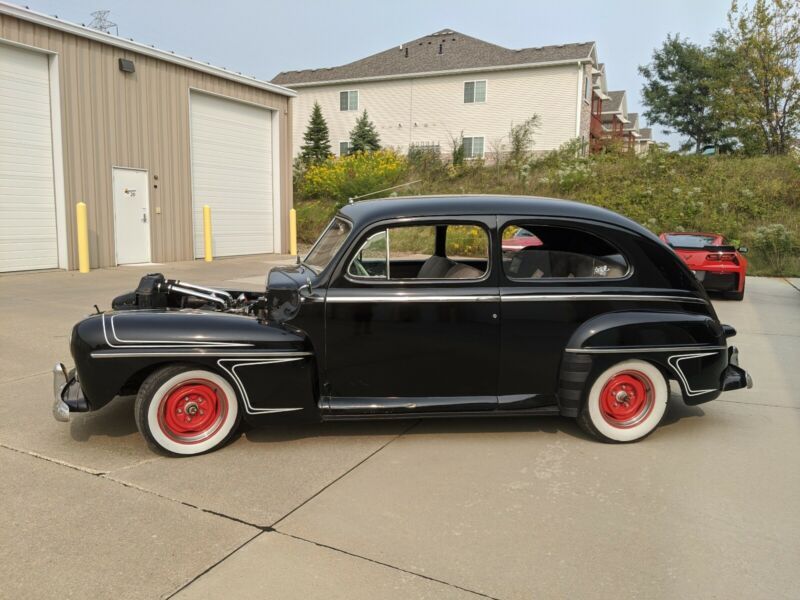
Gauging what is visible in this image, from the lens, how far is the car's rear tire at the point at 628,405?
409 cm

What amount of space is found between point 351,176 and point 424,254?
73.0 feet

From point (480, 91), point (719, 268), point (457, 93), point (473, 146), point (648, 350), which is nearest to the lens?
point (648, 350)

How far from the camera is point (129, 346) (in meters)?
3.65

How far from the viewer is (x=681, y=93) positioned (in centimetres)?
4050

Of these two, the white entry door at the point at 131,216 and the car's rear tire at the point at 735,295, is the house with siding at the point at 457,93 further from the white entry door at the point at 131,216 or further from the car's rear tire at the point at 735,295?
the car's rear tire at the point at 735,295

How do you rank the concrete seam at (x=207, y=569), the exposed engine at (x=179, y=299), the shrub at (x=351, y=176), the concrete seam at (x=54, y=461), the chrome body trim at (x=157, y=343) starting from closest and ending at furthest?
1. the concrete seam at (x=207, y=569)
2. the concrete seam at (x=54, y=461)
3. the chrome body trim at (x=157, y=343)
4. the exposed engine at (x=179, y=299)
5. the shrub at (x=351, y=176)

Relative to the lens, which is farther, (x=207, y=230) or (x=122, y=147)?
(x=207, y=230)

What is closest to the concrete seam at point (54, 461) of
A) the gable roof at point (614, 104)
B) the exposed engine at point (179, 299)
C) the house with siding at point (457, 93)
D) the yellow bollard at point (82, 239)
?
the exposed engine at point (179, 299)

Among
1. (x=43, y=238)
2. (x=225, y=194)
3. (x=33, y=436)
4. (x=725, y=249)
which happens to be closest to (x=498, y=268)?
(x=33, y=436)

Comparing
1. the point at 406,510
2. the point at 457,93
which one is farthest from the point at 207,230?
the point at 457,93

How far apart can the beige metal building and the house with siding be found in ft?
46.9

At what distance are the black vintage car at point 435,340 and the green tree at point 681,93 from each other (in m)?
39.9

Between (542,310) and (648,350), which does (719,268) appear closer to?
(648,350)

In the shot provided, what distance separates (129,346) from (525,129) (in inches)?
1166
